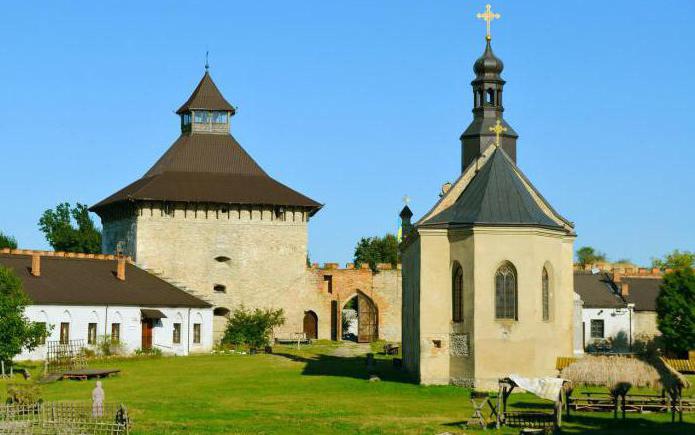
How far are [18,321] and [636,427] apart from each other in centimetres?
2615

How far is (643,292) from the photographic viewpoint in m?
71.2

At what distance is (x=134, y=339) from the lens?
58.9 m

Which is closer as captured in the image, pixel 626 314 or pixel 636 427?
pixel 636 427

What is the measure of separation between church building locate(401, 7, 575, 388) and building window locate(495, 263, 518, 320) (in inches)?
1.3

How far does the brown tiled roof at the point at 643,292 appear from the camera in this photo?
69.5 m

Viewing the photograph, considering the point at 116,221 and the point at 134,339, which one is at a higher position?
the point at 116,221

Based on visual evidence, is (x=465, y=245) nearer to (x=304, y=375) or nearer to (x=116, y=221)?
(x=304, y=375)

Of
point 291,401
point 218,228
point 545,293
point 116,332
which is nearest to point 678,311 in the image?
point 545,293

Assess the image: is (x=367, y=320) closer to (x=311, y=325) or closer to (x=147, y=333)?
(x=311, y=325)

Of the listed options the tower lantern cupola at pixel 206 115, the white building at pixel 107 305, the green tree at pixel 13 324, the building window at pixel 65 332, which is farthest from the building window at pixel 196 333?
the tower lantern cupola at pixel 206 115

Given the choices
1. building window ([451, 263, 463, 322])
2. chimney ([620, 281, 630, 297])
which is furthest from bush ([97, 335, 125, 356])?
chimney ([620, 281, 630, 297])

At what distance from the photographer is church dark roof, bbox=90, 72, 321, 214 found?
224 ft

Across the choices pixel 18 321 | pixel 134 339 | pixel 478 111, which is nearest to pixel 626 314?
pixel 478 111

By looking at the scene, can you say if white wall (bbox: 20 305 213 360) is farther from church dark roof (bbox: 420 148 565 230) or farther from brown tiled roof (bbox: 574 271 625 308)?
brown tiled roof (bbox: 574 271 625 308)
